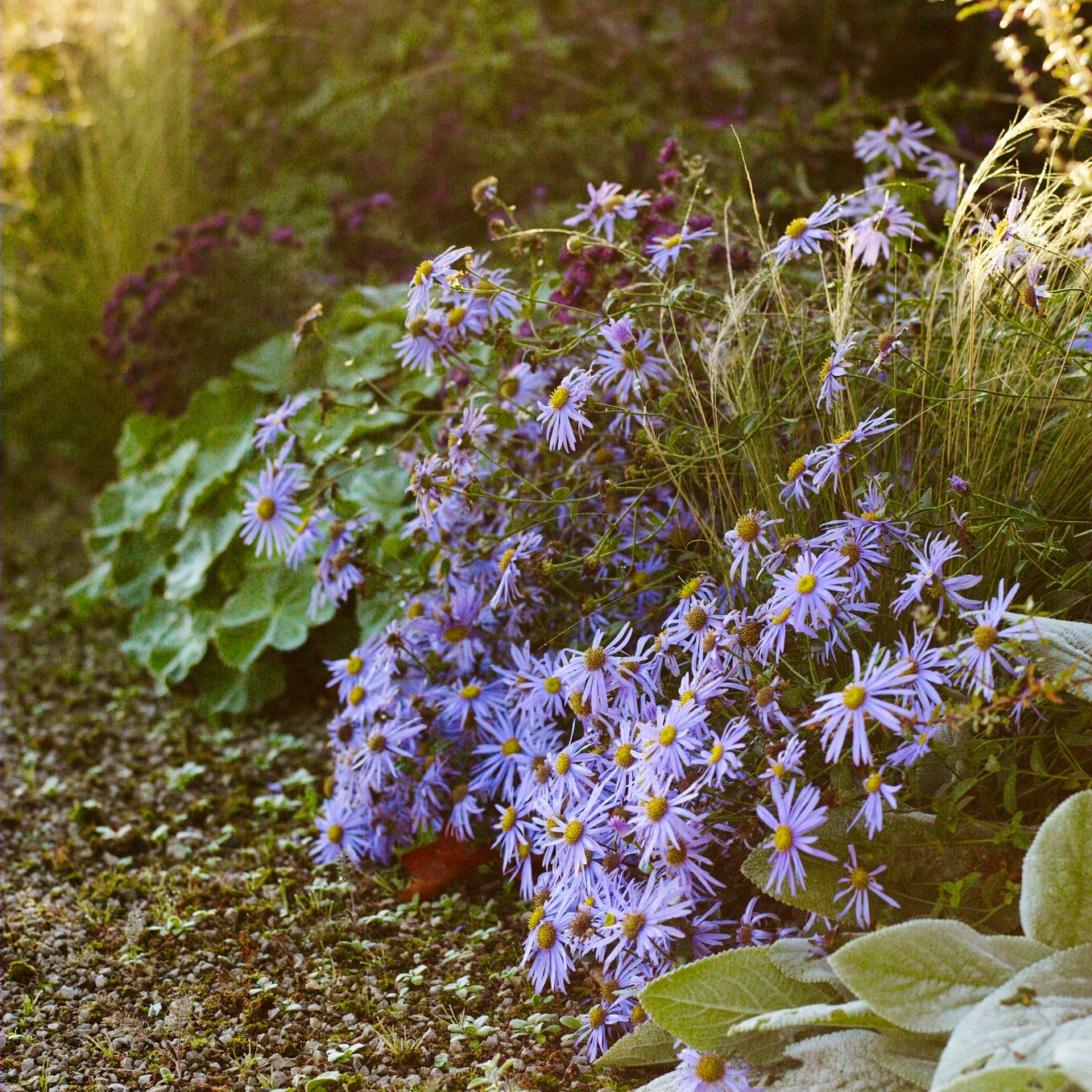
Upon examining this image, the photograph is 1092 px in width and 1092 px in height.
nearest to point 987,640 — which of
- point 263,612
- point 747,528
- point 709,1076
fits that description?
point 747,528

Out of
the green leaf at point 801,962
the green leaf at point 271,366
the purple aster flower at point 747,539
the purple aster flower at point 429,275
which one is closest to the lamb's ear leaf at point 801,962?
the green leaf at point 801,962

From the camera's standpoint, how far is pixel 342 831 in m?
1.96

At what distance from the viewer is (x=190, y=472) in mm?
2930

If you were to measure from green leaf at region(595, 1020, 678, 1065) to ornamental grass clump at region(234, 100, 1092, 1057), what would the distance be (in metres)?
0.06

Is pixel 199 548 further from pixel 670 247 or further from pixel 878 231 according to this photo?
pixel 878 231

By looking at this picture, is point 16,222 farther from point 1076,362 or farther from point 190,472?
point 1076,362

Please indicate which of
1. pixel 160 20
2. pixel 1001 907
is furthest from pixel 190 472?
pixel 1001 907

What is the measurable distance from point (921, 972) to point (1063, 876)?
7.2 inches

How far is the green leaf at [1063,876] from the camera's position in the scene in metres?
1.19

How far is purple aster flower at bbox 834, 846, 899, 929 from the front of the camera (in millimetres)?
1274

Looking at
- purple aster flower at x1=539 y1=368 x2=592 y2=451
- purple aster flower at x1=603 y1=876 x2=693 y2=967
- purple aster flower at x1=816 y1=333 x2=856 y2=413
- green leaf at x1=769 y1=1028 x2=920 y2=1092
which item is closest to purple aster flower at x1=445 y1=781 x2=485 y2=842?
purple aster flower at x1=603 y1=876 x2=693 y2=967

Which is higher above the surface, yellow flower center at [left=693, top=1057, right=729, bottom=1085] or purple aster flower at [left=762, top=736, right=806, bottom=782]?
purple aster flower at [left=762, top=736, right=806, bottom=782]

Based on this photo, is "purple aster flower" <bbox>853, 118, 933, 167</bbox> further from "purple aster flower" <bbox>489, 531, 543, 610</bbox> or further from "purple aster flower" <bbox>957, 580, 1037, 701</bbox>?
"purple aster flower" <bbox>957, 580, 1037, 701</bbox>

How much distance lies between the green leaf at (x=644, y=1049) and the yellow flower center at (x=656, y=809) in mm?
240
